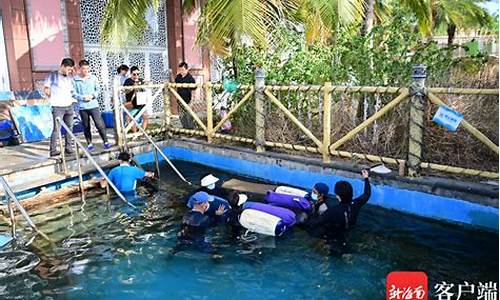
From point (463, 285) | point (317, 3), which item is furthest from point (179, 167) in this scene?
point (463, 285)

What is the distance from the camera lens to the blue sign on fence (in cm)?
507

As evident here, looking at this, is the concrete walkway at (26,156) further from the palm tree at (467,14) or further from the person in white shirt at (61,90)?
the palm tree at (467,14)

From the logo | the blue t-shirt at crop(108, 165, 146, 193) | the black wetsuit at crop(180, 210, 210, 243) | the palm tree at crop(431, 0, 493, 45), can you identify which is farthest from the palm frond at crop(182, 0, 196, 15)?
the logo

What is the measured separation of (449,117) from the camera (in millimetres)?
5129

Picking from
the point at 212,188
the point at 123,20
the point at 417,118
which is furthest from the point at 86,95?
the point at 417,118

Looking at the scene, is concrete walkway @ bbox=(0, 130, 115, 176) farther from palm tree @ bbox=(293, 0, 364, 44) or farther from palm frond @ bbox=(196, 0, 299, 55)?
palm tree @ bbox=(293, 0, 364, 44)

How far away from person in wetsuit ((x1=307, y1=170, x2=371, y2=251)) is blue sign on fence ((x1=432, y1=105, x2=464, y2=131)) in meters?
1.17

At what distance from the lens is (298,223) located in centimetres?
533

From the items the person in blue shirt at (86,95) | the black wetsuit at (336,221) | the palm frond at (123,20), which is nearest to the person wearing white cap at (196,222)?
the black wetsuit at (336,221)

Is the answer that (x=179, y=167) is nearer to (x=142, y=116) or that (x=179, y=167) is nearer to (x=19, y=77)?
(x=142, y=116)

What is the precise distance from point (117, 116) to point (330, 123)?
3713 mm

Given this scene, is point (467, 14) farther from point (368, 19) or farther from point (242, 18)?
point (242, 18)

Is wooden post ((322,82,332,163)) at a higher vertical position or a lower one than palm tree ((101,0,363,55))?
lower

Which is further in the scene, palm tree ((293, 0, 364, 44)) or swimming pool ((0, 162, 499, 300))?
palm tree ((293, 0, 364, 44))
